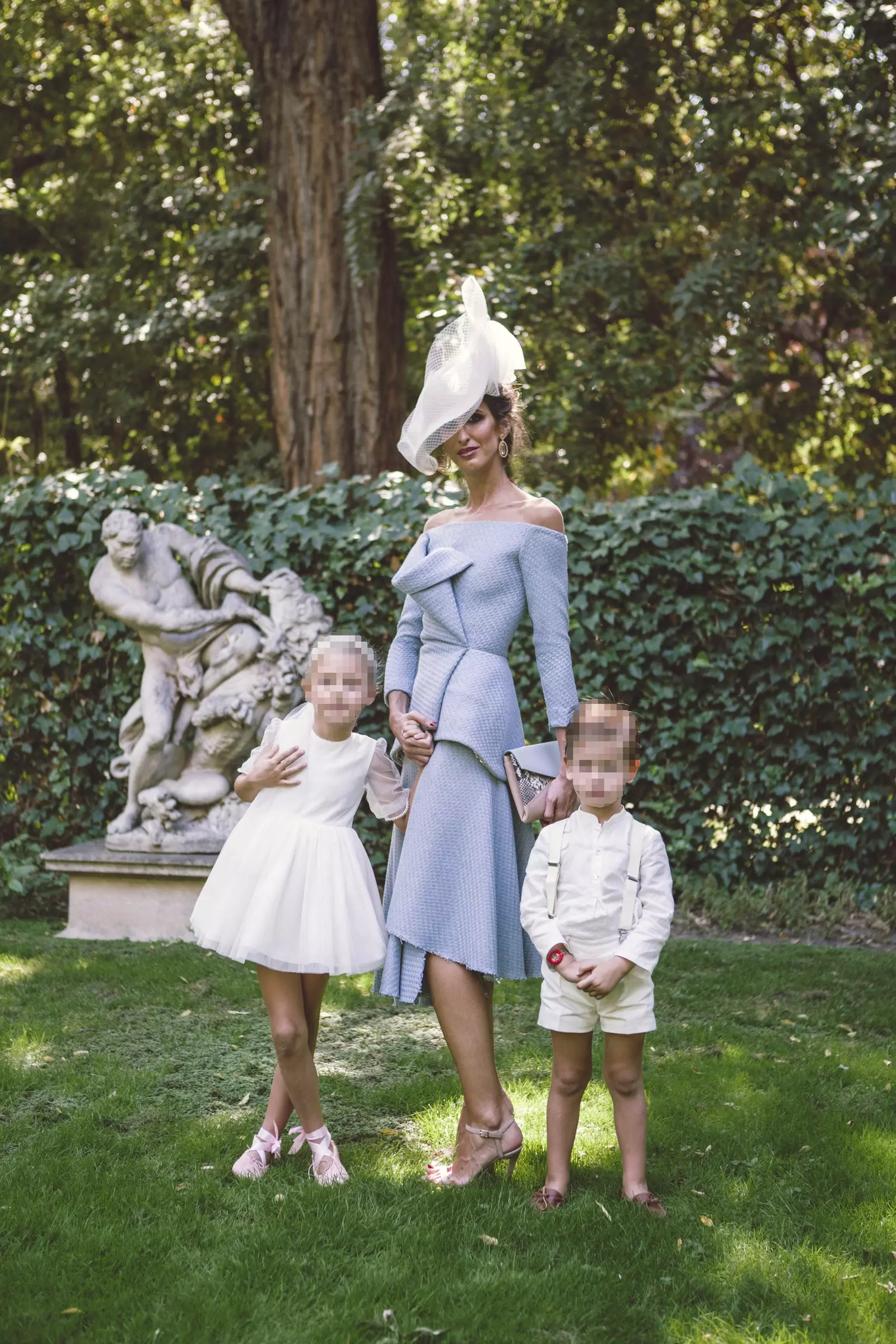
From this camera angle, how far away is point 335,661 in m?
3.00

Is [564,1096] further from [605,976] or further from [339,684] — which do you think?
[339,684]

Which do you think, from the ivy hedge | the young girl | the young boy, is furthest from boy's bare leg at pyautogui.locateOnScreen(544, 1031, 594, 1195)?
the ivy hedge

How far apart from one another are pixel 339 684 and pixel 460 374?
33.5 inches

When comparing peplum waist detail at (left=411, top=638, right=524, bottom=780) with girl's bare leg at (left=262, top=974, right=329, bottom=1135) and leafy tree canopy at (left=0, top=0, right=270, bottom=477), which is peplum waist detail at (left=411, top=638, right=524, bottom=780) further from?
leafy tree canopy at (left=0, top=0, right=270, bottom=477)

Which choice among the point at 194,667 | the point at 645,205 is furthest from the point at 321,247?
the point at 194,667

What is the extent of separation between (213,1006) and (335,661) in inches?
85.5

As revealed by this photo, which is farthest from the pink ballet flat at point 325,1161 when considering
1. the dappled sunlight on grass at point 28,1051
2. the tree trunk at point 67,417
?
the tree trunk at point 67,417

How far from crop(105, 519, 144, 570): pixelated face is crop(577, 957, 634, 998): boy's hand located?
152 inches

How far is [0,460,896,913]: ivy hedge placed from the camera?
6191 millimetres

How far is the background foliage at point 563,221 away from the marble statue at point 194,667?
325 centimetres

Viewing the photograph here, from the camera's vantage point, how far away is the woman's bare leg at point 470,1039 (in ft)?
9.71

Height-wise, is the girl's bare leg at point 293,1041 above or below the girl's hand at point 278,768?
below

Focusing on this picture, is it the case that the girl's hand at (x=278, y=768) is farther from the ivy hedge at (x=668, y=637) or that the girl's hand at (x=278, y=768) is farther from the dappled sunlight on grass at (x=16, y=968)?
the ivy hedge at (x=668, y=637)

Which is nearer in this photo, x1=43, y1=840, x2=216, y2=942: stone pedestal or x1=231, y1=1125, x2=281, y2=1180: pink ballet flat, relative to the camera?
x1=231, y1=1125, x2=281, y2=1180: pink ballet flat
